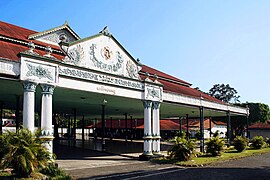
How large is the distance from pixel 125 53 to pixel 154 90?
3268 millimetres

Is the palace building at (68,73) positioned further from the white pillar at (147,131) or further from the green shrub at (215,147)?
the green shrub at (215,147)

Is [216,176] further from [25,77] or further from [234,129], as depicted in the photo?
[234,129]

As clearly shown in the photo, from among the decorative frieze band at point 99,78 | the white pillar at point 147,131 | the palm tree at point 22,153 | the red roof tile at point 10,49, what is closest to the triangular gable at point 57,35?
the red roof tile at point 10,49

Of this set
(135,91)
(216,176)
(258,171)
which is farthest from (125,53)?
(258,171)

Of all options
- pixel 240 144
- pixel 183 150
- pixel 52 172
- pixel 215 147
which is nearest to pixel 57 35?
pixel 52 172

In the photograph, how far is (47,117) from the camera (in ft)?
39.5

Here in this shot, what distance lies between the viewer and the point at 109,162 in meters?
16.2

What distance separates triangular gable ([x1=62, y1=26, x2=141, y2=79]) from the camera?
13.9 meters

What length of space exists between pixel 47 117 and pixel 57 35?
5881 millimetres

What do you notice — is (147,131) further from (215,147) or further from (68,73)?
(68,73)

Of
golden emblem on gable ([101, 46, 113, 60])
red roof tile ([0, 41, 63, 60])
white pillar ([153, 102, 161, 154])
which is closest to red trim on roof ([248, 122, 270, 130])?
white pillar ([153, 102, 161, 154])

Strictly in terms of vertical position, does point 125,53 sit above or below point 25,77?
above

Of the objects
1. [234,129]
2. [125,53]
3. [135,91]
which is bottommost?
[234,129]

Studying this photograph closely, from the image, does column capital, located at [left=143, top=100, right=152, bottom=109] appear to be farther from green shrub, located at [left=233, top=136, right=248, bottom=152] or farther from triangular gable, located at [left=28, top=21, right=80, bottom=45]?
green shrub, located at [left=233, top=136, right=248, bottom=152]
